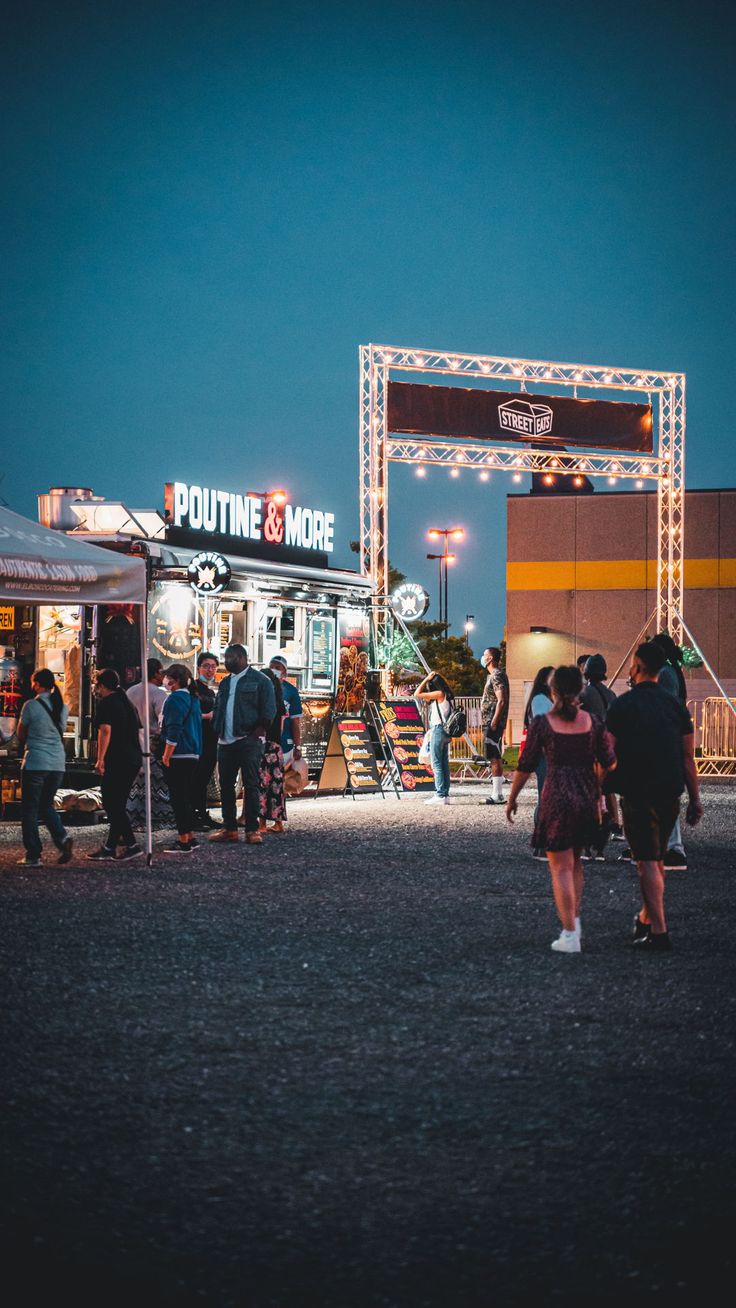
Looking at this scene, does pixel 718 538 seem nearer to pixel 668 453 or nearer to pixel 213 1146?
pixel 668 453

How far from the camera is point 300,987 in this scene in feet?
23.7

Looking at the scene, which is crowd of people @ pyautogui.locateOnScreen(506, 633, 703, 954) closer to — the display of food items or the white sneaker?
the white sneaker

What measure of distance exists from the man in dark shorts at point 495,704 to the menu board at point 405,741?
1954mm

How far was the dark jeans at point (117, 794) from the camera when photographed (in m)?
12.9

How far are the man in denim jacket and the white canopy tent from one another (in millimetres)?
1249

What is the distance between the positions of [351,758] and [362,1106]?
52.1ft

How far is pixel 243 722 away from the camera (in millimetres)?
13984

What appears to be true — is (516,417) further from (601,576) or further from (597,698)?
(597,698)

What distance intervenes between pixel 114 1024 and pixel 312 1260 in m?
2.80

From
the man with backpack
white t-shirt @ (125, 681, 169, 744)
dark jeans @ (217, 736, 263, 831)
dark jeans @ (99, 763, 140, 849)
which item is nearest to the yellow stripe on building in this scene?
white t-shirt @ (125, 681, 169, 744)

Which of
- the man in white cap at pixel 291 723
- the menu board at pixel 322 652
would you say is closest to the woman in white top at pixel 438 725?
the menu board at pixel 322 652

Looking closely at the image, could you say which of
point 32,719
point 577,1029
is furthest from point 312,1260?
point 32,719

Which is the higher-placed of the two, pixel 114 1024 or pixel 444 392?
pixel 444 392

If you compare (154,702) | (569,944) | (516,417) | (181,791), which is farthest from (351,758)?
(516,417)
